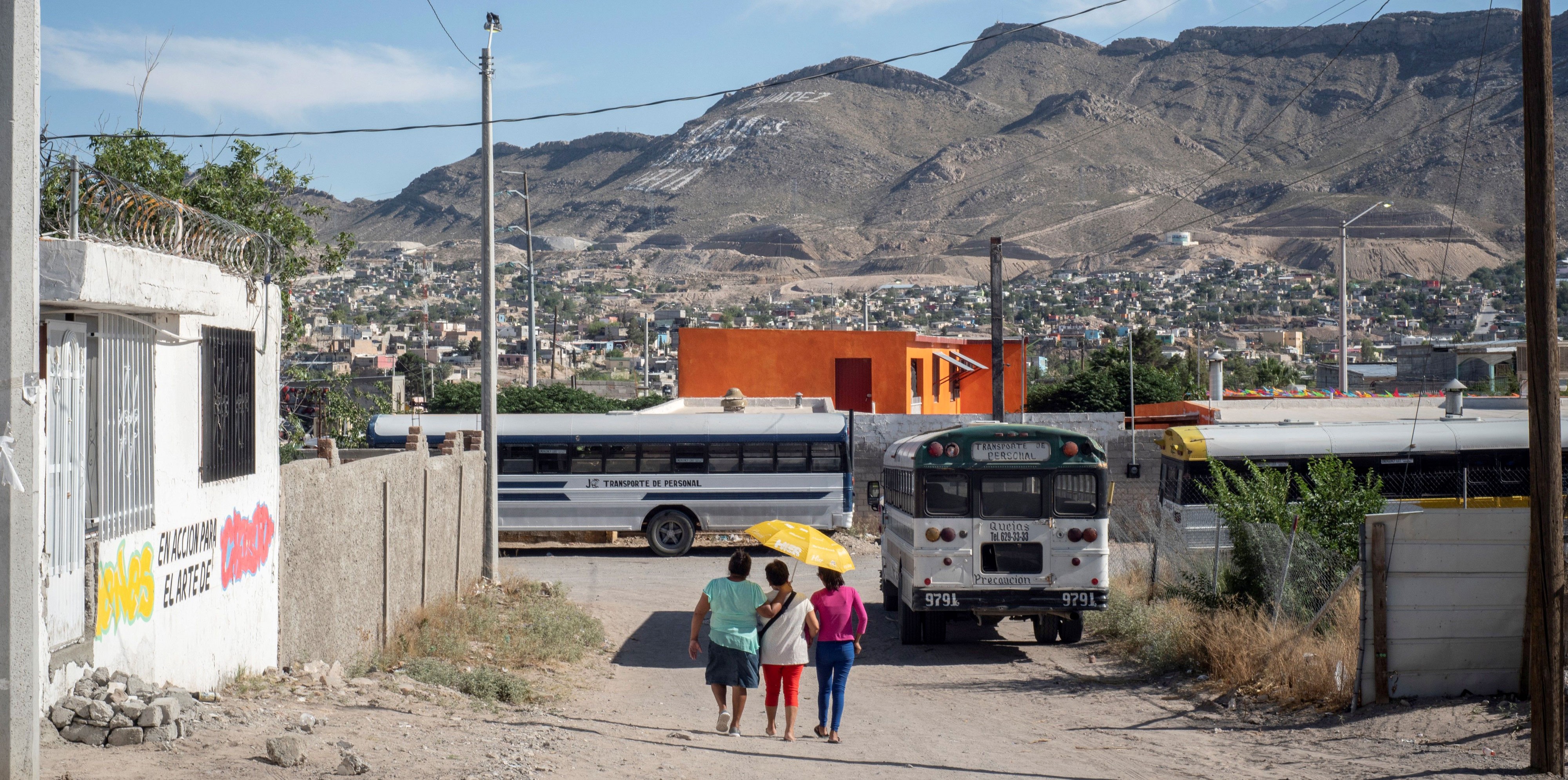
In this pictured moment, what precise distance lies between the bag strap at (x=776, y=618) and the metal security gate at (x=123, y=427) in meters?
4.39

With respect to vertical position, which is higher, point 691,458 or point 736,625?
point 691,458

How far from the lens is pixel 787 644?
9.91 metres

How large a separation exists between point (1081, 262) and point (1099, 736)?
156239 mm

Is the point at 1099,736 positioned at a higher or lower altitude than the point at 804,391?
lower

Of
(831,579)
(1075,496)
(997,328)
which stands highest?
(997,328)

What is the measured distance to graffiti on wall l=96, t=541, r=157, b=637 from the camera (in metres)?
7.39

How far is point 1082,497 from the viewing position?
14539mm

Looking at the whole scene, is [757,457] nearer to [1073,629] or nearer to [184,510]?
[1073,629]

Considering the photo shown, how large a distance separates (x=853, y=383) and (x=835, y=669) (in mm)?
30639

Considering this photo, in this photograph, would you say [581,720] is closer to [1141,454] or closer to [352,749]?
[352,749]

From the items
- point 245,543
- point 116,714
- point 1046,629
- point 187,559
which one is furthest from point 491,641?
point 116,714

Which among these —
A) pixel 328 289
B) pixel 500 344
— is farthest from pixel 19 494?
pixel 328 289

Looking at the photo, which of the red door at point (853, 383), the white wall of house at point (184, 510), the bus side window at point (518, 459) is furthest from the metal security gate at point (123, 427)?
the red door at point (853, 383)

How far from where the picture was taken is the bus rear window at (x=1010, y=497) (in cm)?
1454
